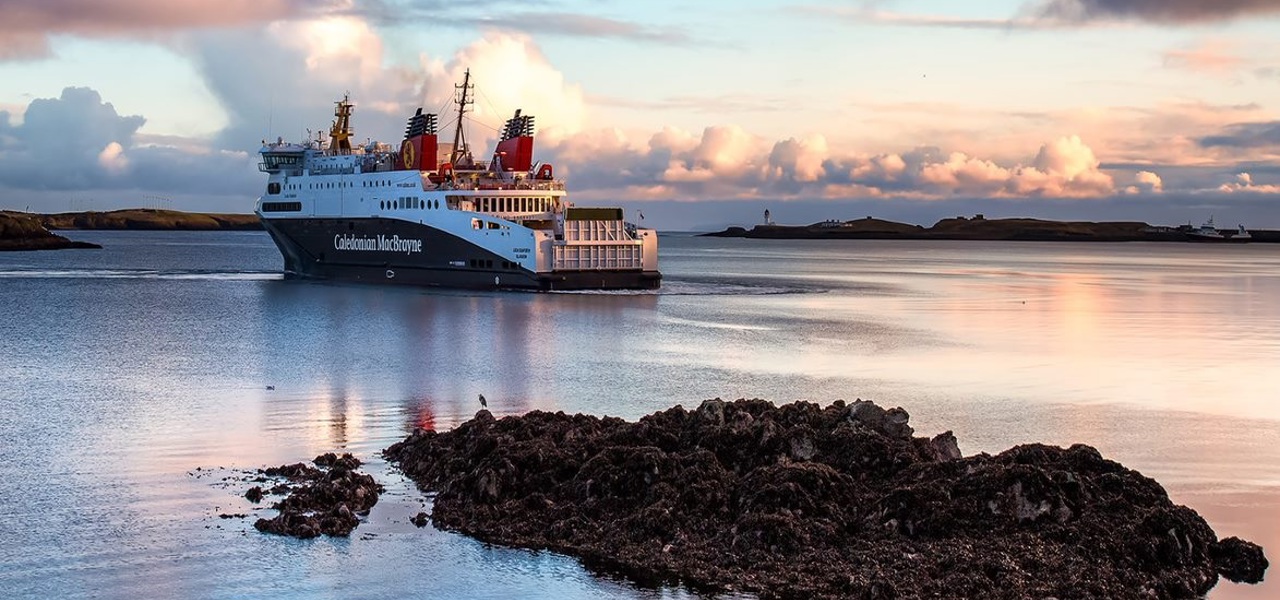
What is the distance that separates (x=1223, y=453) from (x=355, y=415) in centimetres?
1369

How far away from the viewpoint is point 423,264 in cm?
5850

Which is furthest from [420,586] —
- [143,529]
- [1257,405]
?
[1257,405]

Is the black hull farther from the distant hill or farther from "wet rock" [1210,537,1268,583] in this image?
the distant hill

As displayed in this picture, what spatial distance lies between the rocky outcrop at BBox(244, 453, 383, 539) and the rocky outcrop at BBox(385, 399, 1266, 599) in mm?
923

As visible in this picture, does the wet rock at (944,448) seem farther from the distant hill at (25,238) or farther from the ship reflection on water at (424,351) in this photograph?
the distant hill at (25,238)

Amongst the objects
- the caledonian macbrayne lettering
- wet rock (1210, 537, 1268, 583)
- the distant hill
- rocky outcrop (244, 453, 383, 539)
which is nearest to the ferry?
the caledonian macbrayne lettering

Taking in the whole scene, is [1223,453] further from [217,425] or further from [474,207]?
[474,207]

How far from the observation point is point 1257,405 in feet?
80.8

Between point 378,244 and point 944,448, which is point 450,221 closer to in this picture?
point 378,244

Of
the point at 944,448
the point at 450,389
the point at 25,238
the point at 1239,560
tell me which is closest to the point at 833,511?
the point at 944,448

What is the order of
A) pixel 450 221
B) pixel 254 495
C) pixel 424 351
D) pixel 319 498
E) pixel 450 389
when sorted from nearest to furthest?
1. pixel 319 498
2. pixel 254 495
3. pixel 450 389
4. pixel 424 351
5. pixel 450 221

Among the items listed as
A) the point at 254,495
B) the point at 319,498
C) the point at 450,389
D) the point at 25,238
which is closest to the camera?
the point at 319,498

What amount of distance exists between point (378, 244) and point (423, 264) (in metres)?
3.53

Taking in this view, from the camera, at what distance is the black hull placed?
2168 inches
